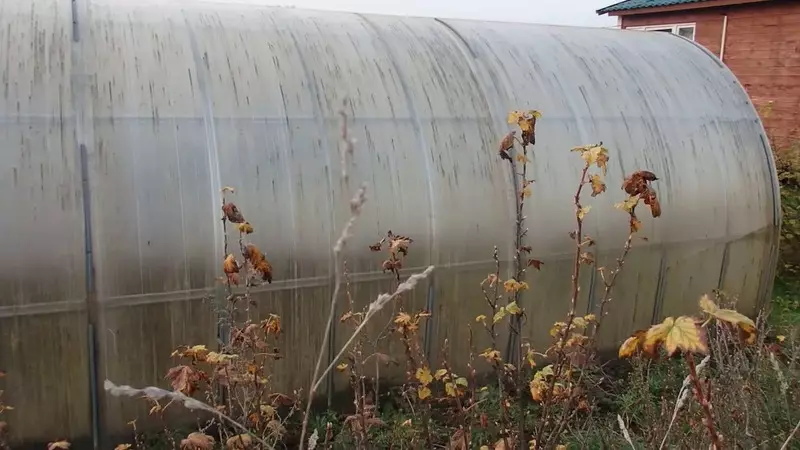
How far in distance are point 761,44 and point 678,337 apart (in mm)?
12412

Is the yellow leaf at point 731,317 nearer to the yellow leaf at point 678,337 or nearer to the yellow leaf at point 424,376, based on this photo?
the yellow leaf at point 678,337

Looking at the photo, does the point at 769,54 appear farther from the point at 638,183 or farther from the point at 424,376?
the point at 424,376

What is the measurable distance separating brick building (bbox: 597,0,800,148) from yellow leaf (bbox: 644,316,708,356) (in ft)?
34.2

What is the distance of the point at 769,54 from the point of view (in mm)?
11648

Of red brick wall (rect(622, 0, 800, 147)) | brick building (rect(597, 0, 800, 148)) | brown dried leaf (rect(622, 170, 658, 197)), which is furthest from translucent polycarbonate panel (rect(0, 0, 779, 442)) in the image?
red brick wall (rect(622, 0, 800, 147))

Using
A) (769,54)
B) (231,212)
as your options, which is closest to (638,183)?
(231,212)

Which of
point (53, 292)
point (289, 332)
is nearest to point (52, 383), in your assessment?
point (53, 292)

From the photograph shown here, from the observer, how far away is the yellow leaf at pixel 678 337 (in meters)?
1.56

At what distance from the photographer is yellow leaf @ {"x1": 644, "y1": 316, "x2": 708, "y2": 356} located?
156 cm

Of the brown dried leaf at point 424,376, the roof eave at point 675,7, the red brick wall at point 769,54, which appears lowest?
the brown dried leaf at point 424,376

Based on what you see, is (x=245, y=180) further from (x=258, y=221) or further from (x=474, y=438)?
(x=474, y=438)

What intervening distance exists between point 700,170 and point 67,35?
16.6 ft

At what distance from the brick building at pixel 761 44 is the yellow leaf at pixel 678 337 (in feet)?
34.2

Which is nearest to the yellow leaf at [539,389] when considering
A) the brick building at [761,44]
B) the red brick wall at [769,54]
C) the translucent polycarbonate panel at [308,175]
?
the translucent polycarbonate panel at [308,175]
